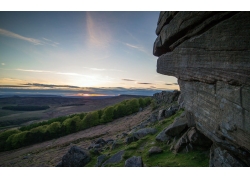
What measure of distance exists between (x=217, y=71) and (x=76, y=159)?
14.9 meters

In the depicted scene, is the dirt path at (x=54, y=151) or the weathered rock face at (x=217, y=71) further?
the dirt path at (x=54, y=151)

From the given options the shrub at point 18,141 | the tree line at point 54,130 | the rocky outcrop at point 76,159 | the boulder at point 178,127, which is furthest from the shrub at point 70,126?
the boulder at point 178,127

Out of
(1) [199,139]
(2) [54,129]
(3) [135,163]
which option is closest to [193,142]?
(1) [199,139]

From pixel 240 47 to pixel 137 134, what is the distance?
14058 millimetres

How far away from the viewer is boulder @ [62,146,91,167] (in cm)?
1555

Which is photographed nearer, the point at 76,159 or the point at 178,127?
→ the point at 178,127

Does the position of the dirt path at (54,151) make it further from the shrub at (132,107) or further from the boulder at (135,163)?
the shrub at (132,107)

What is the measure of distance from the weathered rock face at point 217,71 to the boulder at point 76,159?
37.6 feet

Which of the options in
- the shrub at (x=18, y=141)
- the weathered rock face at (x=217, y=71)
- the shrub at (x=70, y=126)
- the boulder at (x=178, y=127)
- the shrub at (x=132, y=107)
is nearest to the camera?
the weathered rock face at (x=217, y=71)

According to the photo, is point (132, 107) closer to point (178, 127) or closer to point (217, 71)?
point (178, 127)

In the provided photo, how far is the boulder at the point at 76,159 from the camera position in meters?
15.5

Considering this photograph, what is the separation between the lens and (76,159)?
15.6 meters

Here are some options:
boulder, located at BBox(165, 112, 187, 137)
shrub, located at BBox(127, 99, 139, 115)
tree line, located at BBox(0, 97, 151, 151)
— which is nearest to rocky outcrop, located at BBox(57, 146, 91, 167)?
boulder, located at BBox(165, 112, 187, 137)

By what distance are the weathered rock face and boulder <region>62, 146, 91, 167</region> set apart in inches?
451
